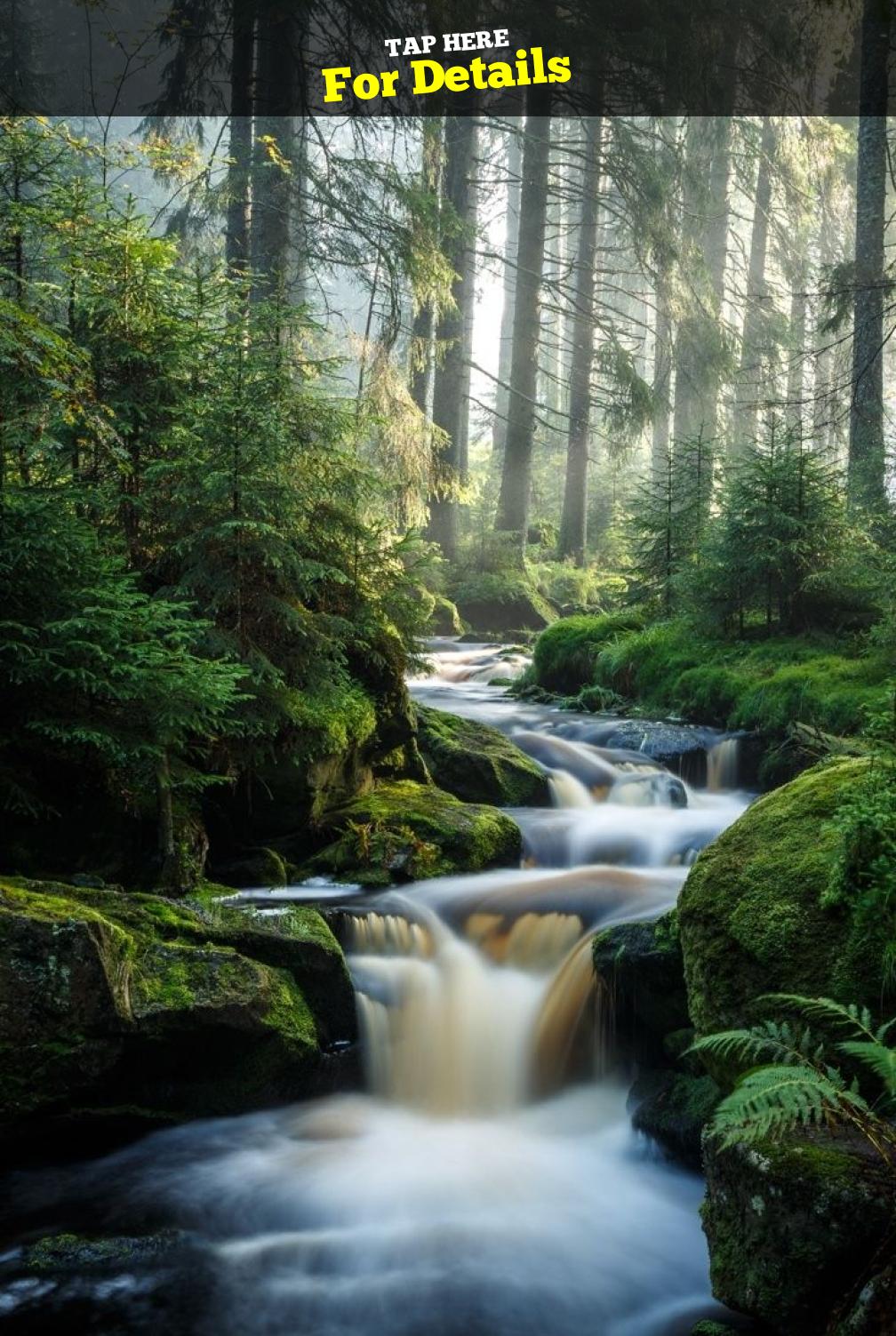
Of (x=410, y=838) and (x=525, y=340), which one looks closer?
(x=410, y=838)

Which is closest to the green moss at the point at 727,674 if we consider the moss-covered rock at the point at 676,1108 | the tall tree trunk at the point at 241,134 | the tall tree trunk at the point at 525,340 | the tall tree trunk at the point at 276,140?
the moss-covered rock at the point at 676,1108

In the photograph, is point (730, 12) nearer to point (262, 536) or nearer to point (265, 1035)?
point (262, 536)

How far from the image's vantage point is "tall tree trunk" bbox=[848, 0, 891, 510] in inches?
528

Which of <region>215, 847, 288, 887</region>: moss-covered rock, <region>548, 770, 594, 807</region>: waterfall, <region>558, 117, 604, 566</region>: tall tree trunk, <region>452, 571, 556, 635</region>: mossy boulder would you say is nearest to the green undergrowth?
<region>548, 770, 594, 807</region>: waterfall

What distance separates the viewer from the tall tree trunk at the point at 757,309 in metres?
29.1

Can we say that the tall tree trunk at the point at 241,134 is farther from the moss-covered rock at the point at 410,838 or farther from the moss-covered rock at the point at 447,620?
the moss-covered rock at the point at 447,620

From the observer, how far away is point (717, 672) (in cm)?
1169

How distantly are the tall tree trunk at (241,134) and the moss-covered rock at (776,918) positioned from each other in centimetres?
907

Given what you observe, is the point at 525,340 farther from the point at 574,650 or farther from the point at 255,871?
the point at 255,871

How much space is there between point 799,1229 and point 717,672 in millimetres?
8933

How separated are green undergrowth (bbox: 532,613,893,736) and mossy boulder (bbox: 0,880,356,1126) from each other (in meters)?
4.56

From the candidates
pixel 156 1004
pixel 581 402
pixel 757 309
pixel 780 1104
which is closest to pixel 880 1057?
pixel 780 1104

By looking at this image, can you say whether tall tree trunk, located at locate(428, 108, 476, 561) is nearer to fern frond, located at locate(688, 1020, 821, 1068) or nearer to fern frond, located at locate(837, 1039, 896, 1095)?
fern frond, located at locate(688, 1020, 821, 1068)

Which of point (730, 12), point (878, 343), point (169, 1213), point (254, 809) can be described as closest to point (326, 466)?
point (254, 809)
